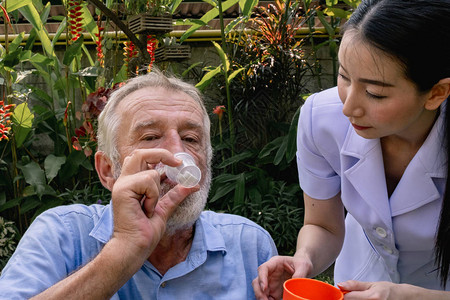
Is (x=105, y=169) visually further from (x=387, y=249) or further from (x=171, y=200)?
(x=387, y=249)

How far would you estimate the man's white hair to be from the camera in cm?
170

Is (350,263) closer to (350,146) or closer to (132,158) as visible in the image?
(350,146)

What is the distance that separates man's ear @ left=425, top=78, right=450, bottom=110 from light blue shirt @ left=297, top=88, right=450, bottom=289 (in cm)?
14

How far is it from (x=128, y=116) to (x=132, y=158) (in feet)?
1.11

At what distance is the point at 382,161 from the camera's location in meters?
1.59

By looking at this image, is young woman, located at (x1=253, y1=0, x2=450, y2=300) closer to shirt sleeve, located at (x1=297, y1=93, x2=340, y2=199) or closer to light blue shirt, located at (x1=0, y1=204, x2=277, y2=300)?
shirt sleeve, located at (x1=297, y1=93, x2=340, y2=199)

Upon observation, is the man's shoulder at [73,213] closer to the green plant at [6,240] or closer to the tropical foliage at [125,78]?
the tropical foliage at [125,78]

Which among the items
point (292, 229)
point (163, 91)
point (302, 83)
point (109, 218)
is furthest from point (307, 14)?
point (109, 218)

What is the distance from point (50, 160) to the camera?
378 centimetres

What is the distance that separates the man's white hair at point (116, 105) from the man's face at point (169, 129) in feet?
0.06

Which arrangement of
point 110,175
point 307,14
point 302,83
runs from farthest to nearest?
point 302,83 → point 307,14 → point 110,175

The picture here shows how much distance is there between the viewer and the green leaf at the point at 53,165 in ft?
12.0

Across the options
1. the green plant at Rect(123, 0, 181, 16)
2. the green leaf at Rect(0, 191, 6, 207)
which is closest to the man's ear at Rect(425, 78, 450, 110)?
the green plant at Rect(123, 0, 181, 16)

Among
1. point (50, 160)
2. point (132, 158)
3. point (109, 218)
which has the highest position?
point (132, 158)
